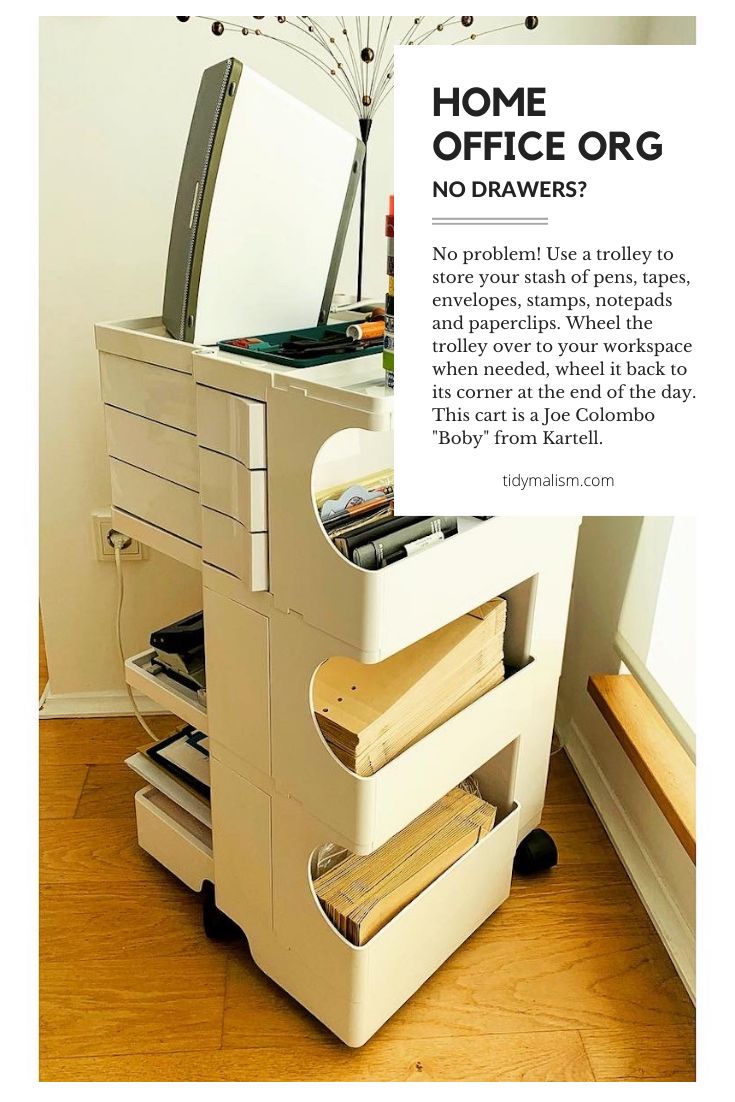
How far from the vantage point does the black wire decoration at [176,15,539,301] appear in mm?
1370

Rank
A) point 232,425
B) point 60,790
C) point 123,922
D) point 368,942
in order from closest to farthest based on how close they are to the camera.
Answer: point 232,425, point 368,942, point 123,922, point 60,790

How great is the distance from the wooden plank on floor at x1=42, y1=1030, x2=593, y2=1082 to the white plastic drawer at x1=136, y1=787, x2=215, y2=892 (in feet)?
0.78

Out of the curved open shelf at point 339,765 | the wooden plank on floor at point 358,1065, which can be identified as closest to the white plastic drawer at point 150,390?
the curved open shelf at point 339,765

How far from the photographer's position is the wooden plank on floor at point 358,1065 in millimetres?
1070

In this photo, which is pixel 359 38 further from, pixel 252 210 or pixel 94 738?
pixel 94 738

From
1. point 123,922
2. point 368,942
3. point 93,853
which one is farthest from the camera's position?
point 93,853

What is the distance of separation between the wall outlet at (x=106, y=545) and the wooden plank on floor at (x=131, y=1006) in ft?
2.29

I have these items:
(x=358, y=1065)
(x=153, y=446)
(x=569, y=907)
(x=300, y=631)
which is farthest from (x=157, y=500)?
(x=569, y=907)

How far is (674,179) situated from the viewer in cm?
76

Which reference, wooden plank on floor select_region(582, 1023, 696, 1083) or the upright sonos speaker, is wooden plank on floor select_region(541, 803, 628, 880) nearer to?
wooden plank on floor select_region(582, 1023, 696, 1083)

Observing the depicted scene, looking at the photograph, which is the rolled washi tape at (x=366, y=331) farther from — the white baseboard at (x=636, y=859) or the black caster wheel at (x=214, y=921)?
the white baseboard at (x=636, y=859)

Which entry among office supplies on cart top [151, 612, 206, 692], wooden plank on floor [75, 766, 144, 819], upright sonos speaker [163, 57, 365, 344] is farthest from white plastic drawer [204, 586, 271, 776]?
wooden plank on floor [75, 766, 144, 819]

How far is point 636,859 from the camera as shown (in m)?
1.38

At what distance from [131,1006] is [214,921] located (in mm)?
145
